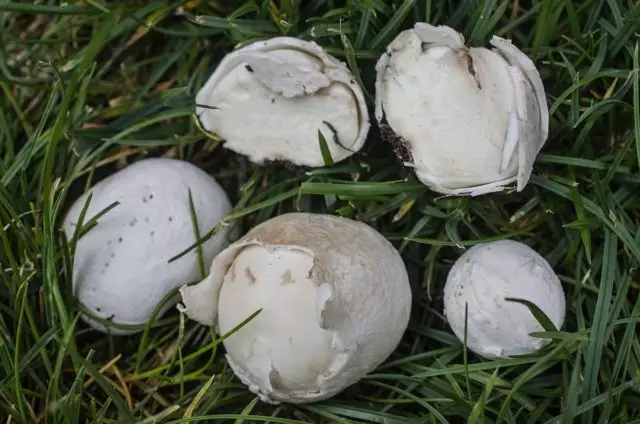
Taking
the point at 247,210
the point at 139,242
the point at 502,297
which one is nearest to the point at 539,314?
the point at 502,297

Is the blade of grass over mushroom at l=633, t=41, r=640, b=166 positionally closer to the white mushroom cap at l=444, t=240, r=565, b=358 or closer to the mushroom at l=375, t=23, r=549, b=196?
the mushroom at l=375, t=23, r=549, b=196

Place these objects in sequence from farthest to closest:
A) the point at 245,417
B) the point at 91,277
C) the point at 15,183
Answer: the point at 15,183 < the point at 91,277 < the point at 245,417

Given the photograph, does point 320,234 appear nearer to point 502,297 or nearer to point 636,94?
point 502,297

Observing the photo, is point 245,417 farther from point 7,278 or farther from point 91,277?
point 7,278

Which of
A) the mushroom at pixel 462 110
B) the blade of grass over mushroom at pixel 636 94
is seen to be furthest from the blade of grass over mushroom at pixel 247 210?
the blade of grass over mushroom at pixel 636 94

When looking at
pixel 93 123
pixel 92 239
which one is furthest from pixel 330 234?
pixel 93 123

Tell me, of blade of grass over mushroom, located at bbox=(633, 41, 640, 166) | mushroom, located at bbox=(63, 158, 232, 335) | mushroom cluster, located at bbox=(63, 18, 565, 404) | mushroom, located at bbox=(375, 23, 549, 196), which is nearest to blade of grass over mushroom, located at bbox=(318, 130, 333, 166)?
mushroom cluster, located at bbox=(63, 18, 565, 404)
